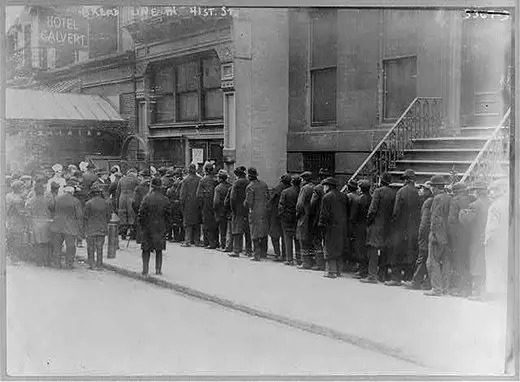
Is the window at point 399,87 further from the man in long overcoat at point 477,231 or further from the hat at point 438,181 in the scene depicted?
the man in long overcoat at point 477,231

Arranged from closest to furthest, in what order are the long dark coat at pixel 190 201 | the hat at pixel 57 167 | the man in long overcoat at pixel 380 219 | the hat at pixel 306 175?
the hat at pixel 57 167 < the long dark coat at pixel 190 201 < the man in long overcoat at pixel 380 219 < the hat at pixel 306 175

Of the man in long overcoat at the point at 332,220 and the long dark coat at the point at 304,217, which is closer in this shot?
the man in long overcoat at the point at 332,220

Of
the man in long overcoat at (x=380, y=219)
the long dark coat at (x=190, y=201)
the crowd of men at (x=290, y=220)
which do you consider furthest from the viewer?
the man in long overcoat at (x=380, y=219)

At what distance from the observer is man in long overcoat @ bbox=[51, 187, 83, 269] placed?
597cm

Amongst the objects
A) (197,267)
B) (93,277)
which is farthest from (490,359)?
(93,277)

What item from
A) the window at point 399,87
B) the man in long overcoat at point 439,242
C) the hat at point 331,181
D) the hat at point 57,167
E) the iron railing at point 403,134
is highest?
the window at point 399,87

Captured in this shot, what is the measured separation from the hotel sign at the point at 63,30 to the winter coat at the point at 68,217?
4.16 feet

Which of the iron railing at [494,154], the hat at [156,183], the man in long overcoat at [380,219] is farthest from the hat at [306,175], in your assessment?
the iron railing at [494,154]

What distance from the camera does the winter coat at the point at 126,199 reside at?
6.01 meters

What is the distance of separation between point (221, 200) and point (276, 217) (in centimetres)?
58

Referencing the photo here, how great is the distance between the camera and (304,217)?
6719 mm

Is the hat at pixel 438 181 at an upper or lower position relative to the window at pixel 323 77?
lower

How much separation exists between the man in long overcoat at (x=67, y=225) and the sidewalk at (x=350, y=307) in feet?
0.42

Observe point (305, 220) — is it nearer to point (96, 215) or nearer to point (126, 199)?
point (126, 199)
